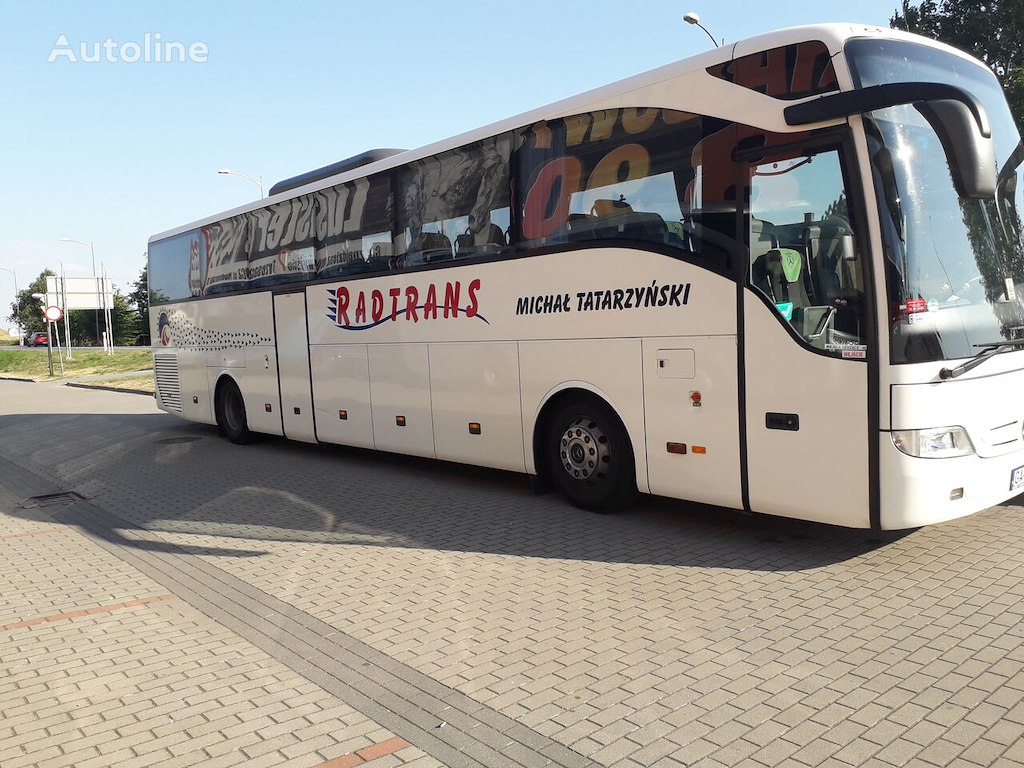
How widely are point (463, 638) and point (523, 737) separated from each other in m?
1.25

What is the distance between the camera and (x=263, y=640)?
4969mm

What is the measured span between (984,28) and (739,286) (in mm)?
28864

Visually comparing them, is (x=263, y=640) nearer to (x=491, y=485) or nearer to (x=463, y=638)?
(x=463, y=638)

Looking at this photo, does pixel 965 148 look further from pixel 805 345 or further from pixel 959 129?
pixel 805 345

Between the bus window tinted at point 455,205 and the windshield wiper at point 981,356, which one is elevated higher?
the bus window tinted at point 455,205

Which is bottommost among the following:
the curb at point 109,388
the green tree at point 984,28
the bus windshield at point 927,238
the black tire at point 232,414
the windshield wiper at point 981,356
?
the curb at point 109,388

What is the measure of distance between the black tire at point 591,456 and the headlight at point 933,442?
2345 millimetres

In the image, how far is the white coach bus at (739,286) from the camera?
5.34 metres

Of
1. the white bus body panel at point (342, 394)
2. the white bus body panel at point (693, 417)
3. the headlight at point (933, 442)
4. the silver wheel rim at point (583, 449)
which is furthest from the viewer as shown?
the white bus body panel at point (342, 394)

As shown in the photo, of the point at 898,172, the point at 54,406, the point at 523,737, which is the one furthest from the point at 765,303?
the point at 54,406

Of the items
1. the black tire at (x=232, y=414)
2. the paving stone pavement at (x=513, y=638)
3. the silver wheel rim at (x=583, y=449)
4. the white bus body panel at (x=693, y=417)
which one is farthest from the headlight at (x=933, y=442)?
the black tire at (x=232, y=414)

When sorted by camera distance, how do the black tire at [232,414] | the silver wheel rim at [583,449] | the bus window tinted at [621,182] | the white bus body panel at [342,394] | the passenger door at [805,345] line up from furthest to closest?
the black tire at [232,414], the white bus body panel at [342,394], the silver wheel rim at [583,449], the bus window tinted at [621,182], the passenger door at [805,345]

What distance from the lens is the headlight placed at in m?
5.28

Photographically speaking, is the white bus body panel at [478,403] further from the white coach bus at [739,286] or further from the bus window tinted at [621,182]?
the bus window tinted at [621,182]
